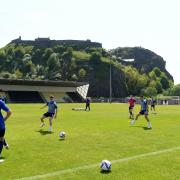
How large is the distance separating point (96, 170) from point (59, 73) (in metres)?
167

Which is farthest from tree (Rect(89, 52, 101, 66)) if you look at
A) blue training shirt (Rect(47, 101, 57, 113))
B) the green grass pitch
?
the green grass pitch

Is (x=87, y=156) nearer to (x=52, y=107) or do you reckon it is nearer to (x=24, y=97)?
(x=52, y=107)

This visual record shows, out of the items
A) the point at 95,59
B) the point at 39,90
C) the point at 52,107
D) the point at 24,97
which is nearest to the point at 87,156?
the point at 52,107

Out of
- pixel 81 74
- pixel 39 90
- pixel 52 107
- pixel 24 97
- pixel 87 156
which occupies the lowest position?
pixel 87 156

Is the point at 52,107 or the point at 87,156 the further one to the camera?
the point at 52,107

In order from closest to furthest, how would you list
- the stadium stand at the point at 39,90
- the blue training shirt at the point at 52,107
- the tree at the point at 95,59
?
the blue training shirt at the point at 52,107 → the stadium stand at the point at 39,90 → the tree at the point at 95,59

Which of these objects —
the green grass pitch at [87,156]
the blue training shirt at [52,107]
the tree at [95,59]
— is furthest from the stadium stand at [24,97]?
the green grass pitch at [87,156]

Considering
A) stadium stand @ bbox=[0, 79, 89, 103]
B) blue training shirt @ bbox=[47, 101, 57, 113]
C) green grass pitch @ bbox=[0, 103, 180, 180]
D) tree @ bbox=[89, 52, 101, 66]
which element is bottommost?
green grass pitch @ bbox=[0, 103, 180, 180]

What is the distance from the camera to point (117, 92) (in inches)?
7077

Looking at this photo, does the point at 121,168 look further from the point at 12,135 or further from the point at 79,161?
the point at 12,135

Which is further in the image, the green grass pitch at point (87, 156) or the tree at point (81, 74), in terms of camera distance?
the tree at point (81, 74)

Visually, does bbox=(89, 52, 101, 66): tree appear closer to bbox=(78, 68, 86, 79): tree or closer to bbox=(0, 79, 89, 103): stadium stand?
bbox=(78, 68, 86, 79): tree

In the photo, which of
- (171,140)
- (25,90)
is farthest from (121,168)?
(25,90)

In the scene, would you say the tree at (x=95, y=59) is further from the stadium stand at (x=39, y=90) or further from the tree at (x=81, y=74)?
the stadium stand at (x=39, y=90)
